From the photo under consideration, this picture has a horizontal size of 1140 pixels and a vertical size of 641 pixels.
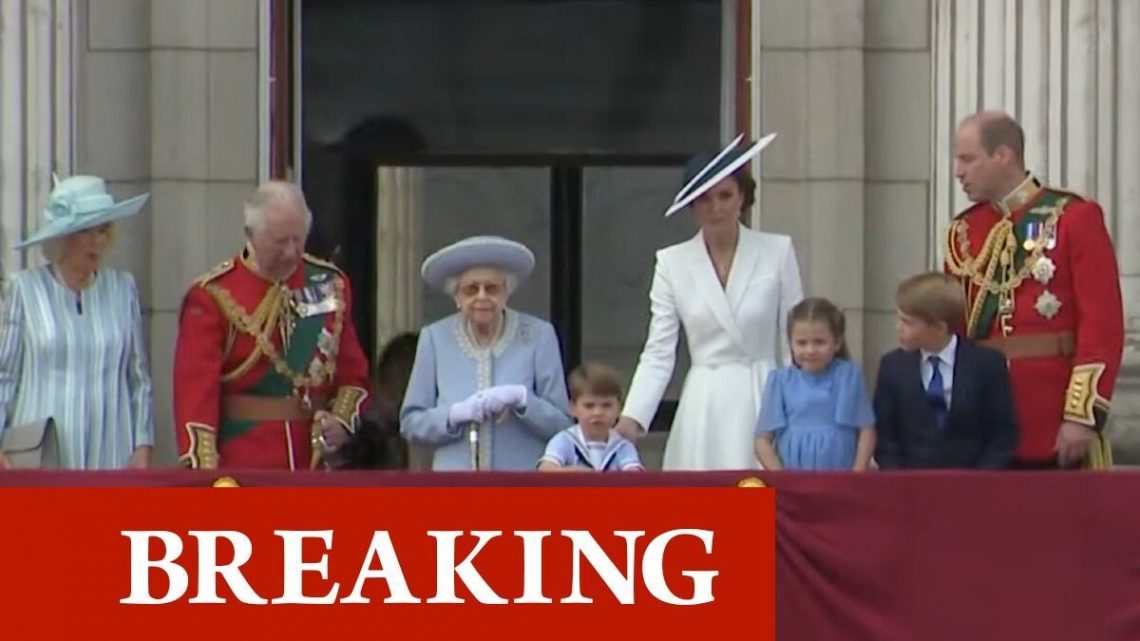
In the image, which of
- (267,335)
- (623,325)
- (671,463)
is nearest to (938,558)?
(671,463)

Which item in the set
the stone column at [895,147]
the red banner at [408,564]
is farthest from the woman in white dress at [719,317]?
the stone column at [895,147]

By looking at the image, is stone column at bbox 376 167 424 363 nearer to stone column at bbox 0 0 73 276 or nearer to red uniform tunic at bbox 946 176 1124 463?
stone column at bbox 0 0 73 276

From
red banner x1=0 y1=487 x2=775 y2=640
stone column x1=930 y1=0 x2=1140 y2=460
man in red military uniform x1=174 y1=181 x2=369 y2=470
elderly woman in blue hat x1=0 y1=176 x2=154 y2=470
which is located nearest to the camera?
red banner x1=0 y1=487 x2=775 y2=640

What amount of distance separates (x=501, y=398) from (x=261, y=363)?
83 cm

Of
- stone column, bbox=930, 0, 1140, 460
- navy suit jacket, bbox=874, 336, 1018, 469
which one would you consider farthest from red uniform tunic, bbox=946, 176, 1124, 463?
stone column, bbox=930, 0, 1140, 460

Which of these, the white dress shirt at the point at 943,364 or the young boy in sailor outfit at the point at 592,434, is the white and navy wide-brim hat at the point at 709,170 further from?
the white dress shirt at the point at 943,364

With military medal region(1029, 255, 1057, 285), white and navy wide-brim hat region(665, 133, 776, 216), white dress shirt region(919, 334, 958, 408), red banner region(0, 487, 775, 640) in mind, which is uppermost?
white and navy wide-brim hat region(665, 133, 776, 216)

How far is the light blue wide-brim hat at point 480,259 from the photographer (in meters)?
10.7

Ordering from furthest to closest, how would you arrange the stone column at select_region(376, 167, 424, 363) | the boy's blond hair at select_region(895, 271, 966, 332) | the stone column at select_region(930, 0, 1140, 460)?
the stone column at select_region(376, 167, 424, 363) < the stone column at select_region(930, 0, 1140, 460) < the boy's blond hair at select_region(895, 271, 966, 332)

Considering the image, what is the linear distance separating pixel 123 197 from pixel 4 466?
9.74ft

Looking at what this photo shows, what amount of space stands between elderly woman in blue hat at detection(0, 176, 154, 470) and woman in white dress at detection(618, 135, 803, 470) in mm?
1707

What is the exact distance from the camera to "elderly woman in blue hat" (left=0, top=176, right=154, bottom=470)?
10672 mm

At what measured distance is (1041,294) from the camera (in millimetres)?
10469

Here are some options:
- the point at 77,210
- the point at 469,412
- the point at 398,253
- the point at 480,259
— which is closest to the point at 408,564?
the point at 469,412
